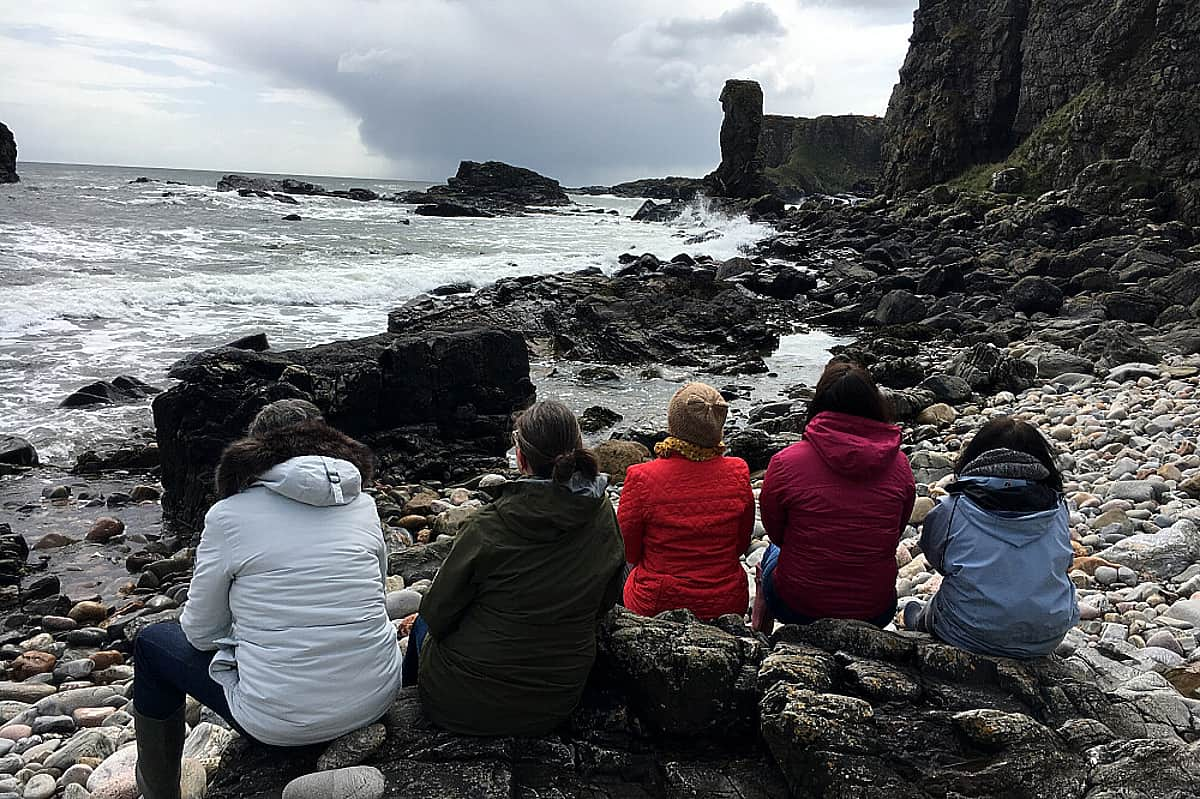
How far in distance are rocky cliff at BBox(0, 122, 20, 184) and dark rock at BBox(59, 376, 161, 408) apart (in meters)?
88.3

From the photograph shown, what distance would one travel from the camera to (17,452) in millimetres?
10016

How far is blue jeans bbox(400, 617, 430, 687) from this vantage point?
3.78m

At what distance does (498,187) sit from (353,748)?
353 feet

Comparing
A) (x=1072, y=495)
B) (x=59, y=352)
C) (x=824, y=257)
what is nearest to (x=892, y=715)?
(x=1072, y=495)

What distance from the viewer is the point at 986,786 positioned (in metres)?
2.85

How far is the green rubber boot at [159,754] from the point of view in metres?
3.39

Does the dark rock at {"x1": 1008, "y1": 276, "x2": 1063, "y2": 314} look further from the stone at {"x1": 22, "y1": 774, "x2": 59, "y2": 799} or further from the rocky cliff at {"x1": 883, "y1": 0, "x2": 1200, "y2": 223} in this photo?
the stone at {"x1": 22, "y1": 774, "x2": 59, "y2": 799}

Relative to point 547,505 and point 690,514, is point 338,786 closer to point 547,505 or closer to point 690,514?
point 547,505

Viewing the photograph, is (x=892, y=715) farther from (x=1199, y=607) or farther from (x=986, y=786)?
(x=1199, y=607)

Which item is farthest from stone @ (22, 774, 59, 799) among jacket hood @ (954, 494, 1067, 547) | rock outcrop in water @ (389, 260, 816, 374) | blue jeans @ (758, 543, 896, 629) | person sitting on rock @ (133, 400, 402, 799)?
rock outcrop in water @ (389, 260, 816, 374)

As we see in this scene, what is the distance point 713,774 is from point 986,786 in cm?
98

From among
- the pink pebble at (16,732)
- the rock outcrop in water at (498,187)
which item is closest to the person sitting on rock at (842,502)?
the pink pebble at (16,732)

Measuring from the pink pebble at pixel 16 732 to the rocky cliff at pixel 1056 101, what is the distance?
1415 inches

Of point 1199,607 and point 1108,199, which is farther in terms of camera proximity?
point 1108,199
